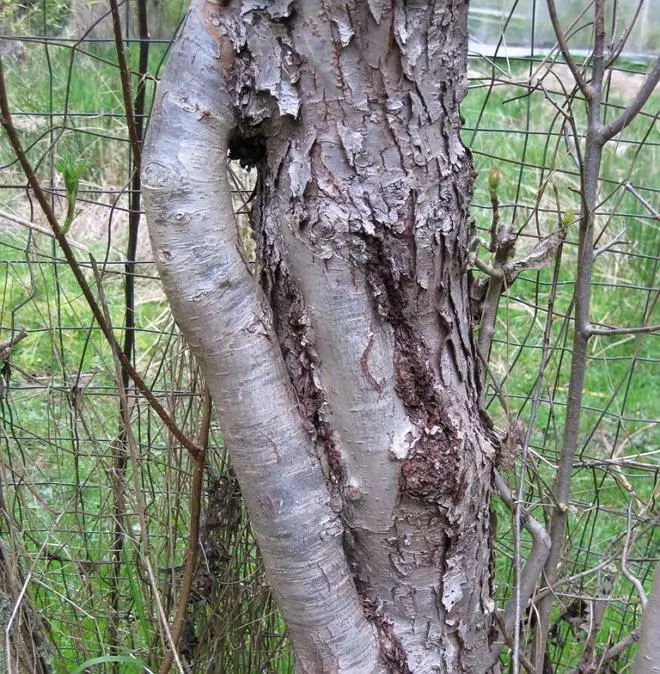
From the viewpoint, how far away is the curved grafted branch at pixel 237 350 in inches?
36.4

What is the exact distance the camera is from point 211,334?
0.98 metres

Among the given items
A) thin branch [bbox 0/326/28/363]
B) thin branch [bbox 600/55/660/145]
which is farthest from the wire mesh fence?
thin branch [bbox 600/55/660/145]

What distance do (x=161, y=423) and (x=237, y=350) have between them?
2.60ft

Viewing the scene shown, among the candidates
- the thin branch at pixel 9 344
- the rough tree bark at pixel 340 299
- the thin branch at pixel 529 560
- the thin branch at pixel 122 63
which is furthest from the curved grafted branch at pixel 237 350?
the thin branch at pixel 9 344

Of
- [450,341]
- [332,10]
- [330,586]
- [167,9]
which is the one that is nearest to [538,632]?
[330,586]

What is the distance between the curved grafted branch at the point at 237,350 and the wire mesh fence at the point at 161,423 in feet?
0.57

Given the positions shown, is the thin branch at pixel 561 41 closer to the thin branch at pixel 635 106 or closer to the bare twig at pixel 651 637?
the thin branch at pixel 635 106

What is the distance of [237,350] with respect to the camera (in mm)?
996

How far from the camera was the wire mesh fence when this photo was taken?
1.41m

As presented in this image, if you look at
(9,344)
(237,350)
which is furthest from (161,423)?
(237,350)

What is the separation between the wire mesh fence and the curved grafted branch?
17 cm

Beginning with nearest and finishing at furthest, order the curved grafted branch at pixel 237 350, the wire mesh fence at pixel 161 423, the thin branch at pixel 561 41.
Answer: the curved grafted branch at pixel 237 350 → the thin branch at pixel 561 41 → the wire mesh fence at pixel 161 423

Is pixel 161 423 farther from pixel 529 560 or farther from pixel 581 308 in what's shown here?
pixel 581 308

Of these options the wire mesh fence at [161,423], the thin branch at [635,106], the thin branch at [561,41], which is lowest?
the wire mesh fence at [161,423]
